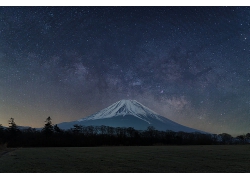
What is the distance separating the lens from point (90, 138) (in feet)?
207

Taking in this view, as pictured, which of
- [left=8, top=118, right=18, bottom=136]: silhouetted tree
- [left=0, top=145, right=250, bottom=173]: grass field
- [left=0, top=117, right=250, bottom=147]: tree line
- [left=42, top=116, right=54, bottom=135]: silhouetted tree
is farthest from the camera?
[left=42, top=116, right=54, bottom=135]: silhouetted tree

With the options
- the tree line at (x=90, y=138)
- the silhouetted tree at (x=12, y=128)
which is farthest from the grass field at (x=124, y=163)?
the tree line at (x=90, y=138)

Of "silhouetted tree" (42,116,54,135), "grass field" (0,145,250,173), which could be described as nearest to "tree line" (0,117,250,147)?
"silhouetted tree" (42,116,54,135)

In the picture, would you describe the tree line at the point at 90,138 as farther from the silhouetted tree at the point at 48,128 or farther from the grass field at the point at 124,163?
the grass field at the point at 124,163

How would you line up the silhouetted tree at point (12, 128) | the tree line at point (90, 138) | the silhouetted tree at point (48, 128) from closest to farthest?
the silhouetted tree at point (12, 128) → the tree line at point (90, 138) → the silhouetted tree at point (48, 128)

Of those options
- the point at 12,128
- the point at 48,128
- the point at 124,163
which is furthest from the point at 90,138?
the point at 124,163

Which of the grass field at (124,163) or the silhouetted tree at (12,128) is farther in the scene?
the silhouetted tree at (12,128)

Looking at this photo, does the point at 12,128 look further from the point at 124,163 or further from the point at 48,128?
the point at 124,163

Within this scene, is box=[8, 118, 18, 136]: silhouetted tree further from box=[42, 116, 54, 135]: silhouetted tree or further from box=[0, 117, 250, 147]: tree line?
box=[42, 116, 54, 135]: silhouetted tree

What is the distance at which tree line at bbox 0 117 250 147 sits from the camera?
5138 cm

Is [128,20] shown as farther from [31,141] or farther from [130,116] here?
[130,116]

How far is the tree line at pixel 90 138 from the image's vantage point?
51375mm
